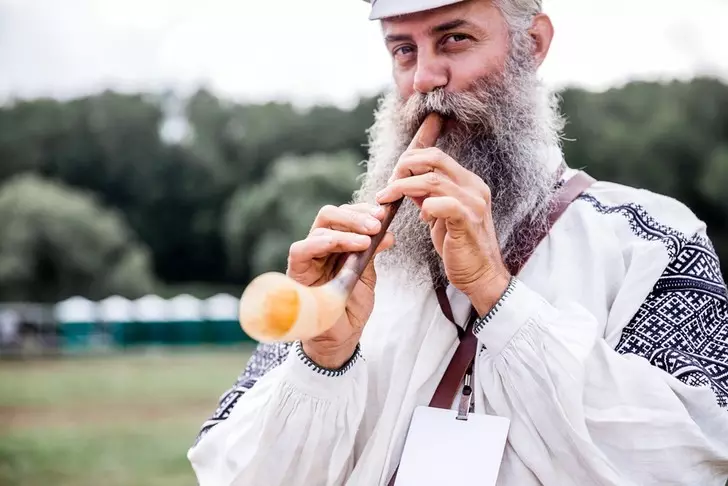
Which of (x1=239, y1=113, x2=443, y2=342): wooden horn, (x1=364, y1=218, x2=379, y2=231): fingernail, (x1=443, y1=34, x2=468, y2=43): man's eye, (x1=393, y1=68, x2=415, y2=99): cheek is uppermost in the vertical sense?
(x1=443, y1=34, x2=468, y2=43): man's eye

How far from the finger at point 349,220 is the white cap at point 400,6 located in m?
0.57

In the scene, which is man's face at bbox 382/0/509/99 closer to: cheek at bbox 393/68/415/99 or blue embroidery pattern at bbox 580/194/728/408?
cheek at bbox 393/68/415/99

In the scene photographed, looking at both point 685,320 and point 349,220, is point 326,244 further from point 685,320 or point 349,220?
point 685,320

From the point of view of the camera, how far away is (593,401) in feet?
6.43

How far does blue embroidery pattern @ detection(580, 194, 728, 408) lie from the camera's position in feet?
6.66

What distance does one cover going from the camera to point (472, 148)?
2301 mm

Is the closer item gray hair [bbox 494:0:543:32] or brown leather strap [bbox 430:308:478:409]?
brown leather strap [bbox 430:308:478:409]

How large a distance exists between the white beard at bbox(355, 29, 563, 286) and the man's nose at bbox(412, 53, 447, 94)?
0.02 meters

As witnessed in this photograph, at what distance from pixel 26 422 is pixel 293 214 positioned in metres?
26.6

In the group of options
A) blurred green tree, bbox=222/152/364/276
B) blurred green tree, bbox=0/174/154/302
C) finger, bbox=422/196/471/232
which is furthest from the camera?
blurred green tree, bbox=222/152/364/276

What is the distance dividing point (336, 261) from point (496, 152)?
572 mm

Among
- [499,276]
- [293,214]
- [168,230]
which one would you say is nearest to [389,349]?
[499,276]

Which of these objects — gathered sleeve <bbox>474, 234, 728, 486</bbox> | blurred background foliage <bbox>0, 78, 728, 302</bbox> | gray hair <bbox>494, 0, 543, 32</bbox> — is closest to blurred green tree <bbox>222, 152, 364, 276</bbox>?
blurred background foliage <bbox>0, 78, 728, 302</bbox>

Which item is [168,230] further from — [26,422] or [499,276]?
[499,276]
